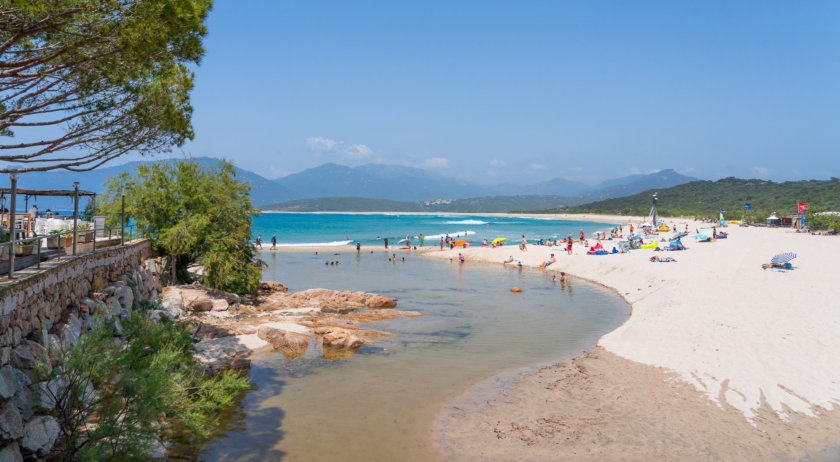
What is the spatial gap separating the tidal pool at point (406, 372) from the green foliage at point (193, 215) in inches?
310

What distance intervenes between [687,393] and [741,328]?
6454 mm

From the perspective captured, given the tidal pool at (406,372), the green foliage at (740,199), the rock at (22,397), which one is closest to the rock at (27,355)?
the rock at (22,397)

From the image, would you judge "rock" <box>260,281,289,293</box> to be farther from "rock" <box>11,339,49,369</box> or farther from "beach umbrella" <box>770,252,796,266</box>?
"beach umbrella" <box>770,252,796,266</box>

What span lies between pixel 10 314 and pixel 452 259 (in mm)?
45316

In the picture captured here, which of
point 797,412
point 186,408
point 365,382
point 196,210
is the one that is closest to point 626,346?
point 797,412

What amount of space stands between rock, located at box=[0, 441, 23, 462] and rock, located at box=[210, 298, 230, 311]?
14062 mm

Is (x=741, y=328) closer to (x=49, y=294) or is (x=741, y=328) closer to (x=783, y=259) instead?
(x=783, y=259)

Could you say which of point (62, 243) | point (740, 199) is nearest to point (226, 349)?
point (62, 243)

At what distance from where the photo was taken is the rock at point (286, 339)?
57.1 ft

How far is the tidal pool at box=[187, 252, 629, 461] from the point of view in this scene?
10.7 m

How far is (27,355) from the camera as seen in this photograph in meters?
8.45

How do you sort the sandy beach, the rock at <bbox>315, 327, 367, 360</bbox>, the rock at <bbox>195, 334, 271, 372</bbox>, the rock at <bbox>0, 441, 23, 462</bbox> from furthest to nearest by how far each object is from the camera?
the rock at <bbox>315, 327, 367, 360</bbox>
the rock at <bbox>195, 334, 271, 372</bbox>
the sandy beach
the rock at <bbox>0, 441, 23, 462</bbox>

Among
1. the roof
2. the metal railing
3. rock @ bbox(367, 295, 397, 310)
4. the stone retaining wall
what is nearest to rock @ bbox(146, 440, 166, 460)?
the stone retaining wall

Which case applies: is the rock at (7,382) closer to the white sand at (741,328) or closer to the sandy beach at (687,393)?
the sandy beach at (687,393)
